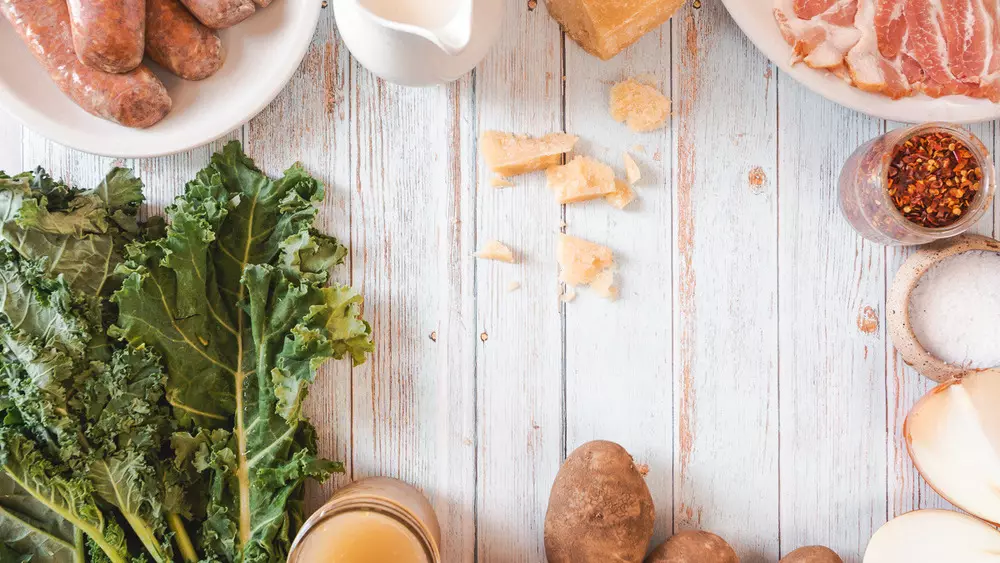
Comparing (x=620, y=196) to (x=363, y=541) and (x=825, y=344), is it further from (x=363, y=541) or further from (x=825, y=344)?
(x=363, y=541)

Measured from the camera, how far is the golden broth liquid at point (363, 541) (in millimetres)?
968

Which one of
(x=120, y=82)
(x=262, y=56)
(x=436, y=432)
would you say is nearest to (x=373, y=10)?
(x=262, y=56)

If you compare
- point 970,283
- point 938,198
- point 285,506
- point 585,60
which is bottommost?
point 285,506

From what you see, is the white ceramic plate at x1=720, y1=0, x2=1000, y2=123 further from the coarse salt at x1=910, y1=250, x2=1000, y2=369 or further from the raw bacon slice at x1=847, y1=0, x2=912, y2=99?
the coarse salt at x1=910, y1=250, x2=1000, y2=369

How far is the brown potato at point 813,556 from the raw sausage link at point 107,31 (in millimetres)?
1171

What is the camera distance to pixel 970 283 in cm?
116

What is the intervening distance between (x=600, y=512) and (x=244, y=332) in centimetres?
58

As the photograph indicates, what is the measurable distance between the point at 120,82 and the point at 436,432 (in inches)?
26.5

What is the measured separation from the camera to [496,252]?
1.19 metres

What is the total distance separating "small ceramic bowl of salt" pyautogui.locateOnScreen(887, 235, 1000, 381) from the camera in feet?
3.76

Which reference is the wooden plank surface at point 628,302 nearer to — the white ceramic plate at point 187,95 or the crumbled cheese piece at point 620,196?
the crumbled cheese piece at point 620,196

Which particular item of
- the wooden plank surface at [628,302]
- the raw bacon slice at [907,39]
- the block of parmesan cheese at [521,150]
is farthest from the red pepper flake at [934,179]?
the block of parmesan cheese at [521,150]

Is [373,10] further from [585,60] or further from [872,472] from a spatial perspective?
[872,472]

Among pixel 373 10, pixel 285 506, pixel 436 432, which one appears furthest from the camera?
pixel 436 432
